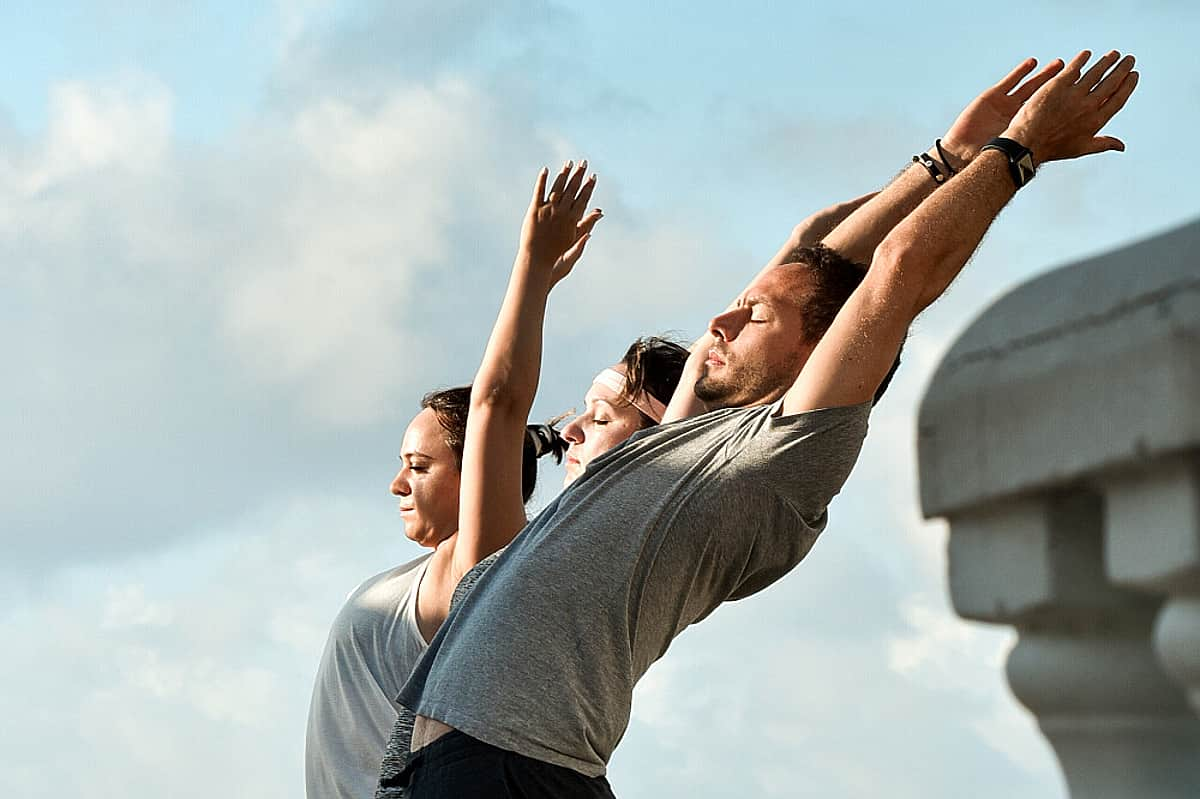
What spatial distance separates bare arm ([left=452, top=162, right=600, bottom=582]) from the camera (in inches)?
103

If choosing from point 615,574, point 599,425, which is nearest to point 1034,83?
point 599,425

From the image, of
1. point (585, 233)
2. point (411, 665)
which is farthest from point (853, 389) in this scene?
point (411, 665)

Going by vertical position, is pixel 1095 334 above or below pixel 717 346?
below

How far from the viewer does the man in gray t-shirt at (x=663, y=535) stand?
1.83 meters

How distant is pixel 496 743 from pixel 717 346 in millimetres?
757

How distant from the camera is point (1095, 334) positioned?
26.6 inches

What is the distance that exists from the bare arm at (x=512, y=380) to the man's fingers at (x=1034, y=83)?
77cm

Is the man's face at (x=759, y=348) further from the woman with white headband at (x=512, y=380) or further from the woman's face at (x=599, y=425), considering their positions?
the woman's face at (x=599, y=425)

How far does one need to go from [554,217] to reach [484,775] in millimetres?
1105

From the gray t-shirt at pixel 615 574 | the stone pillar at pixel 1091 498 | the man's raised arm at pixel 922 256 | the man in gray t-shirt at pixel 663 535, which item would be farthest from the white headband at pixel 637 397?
the stone pillar at pixel 1091 498

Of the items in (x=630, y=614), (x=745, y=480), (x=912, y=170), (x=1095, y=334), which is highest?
(x=912, y=170)

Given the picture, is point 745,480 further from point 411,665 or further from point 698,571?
point 411,665

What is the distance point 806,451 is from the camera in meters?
2.00

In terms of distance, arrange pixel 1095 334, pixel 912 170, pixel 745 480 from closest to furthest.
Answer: pixel 1095 334
pixel 745 480
pixel 912 170
